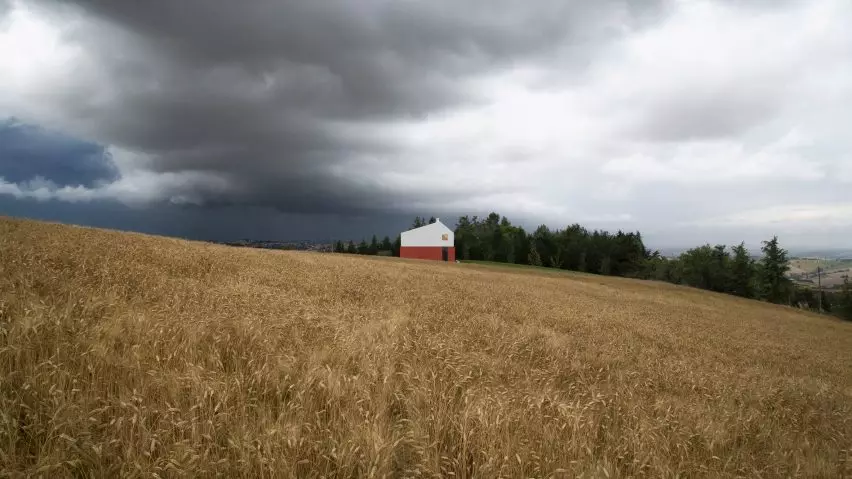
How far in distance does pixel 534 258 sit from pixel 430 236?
5091cm

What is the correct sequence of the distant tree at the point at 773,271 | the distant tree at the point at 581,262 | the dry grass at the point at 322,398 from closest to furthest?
1. the dry grass at the point at 322,398
2. the distant tree at the point at 773,271
3. the distant tree at the point at 581,262

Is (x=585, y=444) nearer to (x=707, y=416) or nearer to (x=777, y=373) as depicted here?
(x=707, y=416)

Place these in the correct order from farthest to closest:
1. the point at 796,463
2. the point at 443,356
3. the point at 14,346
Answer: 1. the point at 443,356
2. the point at 796,463
3. the point at 14,346

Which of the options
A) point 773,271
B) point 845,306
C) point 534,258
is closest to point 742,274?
point 773,271

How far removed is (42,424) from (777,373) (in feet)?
51.0

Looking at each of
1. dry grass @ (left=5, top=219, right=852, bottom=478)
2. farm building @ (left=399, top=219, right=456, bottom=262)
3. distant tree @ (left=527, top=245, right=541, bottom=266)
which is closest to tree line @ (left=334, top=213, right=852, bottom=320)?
distant tree @ (left=527, top=245, right=541, bottom=266)

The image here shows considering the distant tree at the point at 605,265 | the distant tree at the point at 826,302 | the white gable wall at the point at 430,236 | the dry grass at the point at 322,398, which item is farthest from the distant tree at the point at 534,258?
the dry grass at the point at 322,398

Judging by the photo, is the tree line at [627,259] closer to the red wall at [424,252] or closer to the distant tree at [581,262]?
the distant tree at [581,262]

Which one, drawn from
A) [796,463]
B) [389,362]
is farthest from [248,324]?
[796,463]

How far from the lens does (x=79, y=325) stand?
4.54 meters

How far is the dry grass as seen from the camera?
2949mm

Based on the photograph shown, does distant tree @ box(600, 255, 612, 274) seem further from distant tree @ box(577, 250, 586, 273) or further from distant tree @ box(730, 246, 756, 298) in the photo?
distant tree @ box(730, 246, 756, 298)

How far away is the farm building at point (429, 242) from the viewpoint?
7900 cm

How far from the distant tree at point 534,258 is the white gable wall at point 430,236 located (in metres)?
46.4
